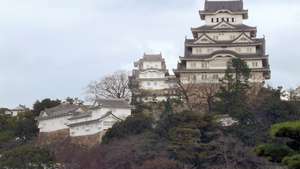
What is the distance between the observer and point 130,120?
130 ft

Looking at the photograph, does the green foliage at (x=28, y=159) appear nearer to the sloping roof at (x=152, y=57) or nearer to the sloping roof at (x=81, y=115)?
the sloping roof at (x=81, y=115)

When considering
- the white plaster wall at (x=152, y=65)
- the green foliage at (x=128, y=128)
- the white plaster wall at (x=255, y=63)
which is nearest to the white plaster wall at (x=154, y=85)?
the white plaster wall at (x=152, y=65)

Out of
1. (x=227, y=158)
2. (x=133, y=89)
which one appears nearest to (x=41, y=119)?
(x=133, y=89)

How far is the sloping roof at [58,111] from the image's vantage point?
45000 mm

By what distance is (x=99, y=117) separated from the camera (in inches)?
1682

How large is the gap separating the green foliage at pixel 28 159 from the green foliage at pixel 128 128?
4289mm

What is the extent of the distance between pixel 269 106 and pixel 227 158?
243 inches

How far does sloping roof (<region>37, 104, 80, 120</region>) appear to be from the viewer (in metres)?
45.0

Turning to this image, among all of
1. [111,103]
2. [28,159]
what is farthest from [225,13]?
[28,159]

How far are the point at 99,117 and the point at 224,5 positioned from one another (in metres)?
16.4

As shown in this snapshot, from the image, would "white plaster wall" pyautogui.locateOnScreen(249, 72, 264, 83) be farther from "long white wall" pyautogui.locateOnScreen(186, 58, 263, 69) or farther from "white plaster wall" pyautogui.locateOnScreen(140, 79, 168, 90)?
"white plaster wall" pyautogui.locateOnScreen(140, 79, 168, 90)

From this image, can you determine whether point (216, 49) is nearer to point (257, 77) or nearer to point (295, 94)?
point (257, 77)

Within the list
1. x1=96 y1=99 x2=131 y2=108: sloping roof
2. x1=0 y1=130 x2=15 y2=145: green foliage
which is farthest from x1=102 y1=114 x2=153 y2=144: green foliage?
x1=0 y1=130 x2=15 y2=145: green foliage

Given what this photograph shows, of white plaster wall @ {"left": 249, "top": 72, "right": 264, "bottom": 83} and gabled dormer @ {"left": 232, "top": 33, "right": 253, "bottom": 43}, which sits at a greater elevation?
gabled dormer @ {"left": 232, "top": 33, "right": 253, "bottom": 43}
